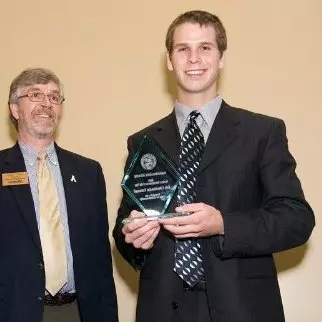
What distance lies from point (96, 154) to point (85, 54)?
647mm

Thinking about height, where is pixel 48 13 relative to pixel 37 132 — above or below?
above

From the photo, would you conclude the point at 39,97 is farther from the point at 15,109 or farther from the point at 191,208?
the point at 191,208

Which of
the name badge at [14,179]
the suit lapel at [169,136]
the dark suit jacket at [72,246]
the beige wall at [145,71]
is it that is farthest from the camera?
the beige wall at [145,71]

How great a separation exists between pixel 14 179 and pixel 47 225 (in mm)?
280

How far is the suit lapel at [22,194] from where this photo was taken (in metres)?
2.33

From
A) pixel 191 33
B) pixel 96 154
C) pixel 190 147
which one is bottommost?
pixel 190 147

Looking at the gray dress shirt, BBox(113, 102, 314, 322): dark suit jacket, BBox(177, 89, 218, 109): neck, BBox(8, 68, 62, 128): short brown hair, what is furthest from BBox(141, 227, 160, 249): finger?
BBox(8, 68, 62, 128): short brown hair

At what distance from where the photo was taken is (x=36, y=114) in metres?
2.53

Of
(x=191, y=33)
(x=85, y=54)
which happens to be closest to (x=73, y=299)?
(x=191, y=33)

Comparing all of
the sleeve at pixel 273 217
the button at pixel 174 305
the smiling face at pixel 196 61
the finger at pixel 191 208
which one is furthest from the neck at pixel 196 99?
the button at pixel 174 305

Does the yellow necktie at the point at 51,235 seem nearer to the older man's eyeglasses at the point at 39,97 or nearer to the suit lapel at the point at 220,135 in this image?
the older man's eyeglasses at the point at 39,97

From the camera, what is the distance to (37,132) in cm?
252

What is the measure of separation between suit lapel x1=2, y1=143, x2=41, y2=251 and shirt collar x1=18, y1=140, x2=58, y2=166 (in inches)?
1.1

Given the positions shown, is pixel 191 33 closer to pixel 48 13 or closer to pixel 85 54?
pixel 85 54
